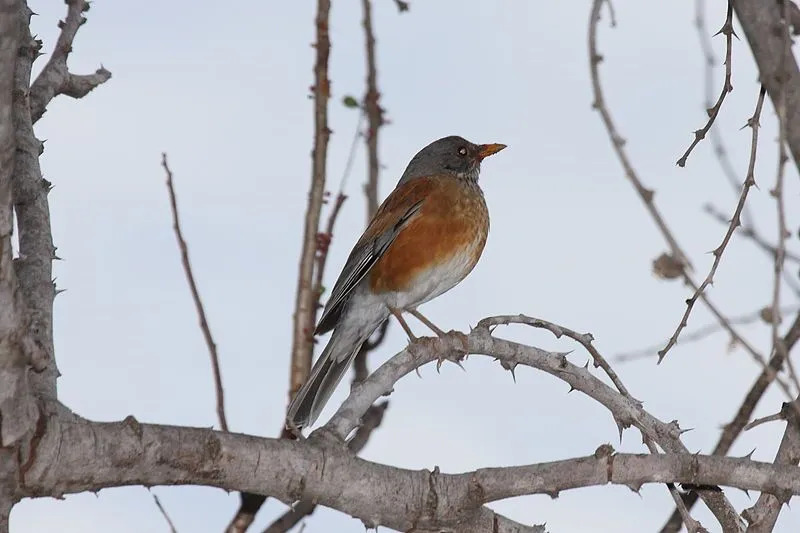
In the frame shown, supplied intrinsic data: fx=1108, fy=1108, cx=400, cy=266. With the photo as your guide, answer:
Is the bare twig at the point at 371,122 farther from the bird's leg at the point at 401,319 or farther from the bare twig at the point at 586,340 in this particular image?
the bare twig at the point at 586,340

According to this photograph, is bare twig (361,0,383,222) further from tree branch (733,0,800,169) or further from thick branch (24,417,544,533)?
tree branch (733,0,800,169)

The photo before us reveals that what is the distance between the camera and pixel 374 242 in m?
6.21

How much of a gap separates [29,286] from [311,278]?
7.75ft

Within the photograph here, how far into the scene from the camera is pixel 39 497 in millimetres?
3301

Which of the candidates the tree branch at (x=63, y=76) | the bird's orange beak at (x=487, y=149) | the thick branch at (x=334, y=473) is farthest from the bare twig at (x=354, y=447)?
the tree branch at (x=63, y=76)

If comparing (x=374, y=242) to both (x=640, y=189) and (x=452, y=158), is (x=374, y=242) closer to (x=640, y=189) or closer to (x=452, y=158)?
(x=452, y=158)

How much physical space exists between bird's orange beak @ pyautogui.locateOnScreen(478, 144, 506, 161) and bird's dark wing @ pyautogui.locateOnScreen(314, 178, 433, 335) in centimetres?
69

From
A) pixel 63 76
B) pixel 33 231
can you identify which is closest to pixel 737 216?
pixel 33 231

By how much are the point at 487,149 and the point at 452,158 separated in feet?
0.80

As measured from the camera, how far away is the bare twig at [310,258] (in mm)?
6137

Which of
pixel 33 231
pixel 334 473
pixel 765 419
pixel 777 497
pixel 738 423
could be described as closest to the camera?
pixel 334 473

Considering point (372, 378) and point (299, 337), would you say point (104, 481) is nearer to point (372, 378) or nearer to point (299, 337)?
point (372, 378)

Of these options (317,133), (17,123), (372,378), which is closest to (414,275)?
(317,133)

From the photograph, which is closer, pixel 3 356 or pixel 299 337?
pixel 3 356
